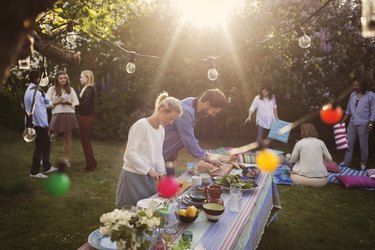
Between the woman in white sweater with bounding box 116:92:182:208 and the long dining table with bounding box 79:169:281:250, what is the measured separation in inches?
18.9

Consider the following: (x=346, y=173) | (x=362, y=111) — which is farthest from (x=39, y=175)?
(x=362, y=111)

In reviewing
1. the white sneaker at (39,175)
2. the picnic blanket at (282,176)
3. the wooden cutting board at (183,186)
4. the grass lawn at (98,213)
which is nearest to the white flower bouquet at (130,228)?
the wooden cutting board at (183,186)

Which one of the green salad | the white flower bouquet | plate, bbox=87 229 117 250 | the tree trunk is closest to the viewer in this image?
the tree trunk

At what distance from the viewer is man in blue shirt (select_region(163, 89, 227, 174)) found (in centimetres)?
468

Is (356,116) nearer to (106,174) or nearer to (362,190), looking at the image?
(362,190)

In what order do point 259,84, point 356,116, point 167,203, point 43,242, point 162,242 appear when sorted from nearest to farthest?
1. point 162,242
2. point 167,203
3. point 43,242
4. point 356,116
5. point 259,84

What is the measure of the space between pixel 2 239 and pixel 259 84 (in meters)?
9.08

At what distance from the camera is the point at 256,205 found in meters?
3.62

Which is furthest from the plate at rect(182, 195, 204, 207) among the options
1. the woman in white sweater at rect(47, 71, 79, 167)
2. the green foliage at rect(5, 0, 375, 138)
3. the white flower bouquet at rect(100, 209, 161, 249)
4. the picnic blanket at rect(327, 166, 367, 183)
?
the green foliage at rect(5, 0, 375, 138)

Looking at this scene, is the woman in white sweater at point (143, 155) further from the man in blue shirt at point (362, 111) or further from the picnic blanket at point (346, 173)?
the man in blue shirt at point (362, 111)

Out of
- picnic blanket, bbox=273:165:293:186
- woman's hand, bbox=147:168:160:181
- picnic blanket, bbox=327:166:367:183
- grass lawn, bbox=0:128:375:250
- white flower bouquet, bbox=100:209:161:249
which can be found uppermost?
white flower bouquet, bbox=100:209:161:249

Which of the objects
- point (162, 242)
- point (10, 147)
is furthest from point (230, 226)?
point (10, 147)

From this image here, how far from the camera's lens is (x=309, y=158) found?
6.60 metres

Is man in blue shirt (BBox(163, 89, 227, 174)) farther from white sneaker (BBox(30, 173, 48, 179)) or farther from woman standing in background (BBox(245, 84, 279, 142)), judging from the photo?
woman standing in background (BBox(245, 84, 279, 142))
